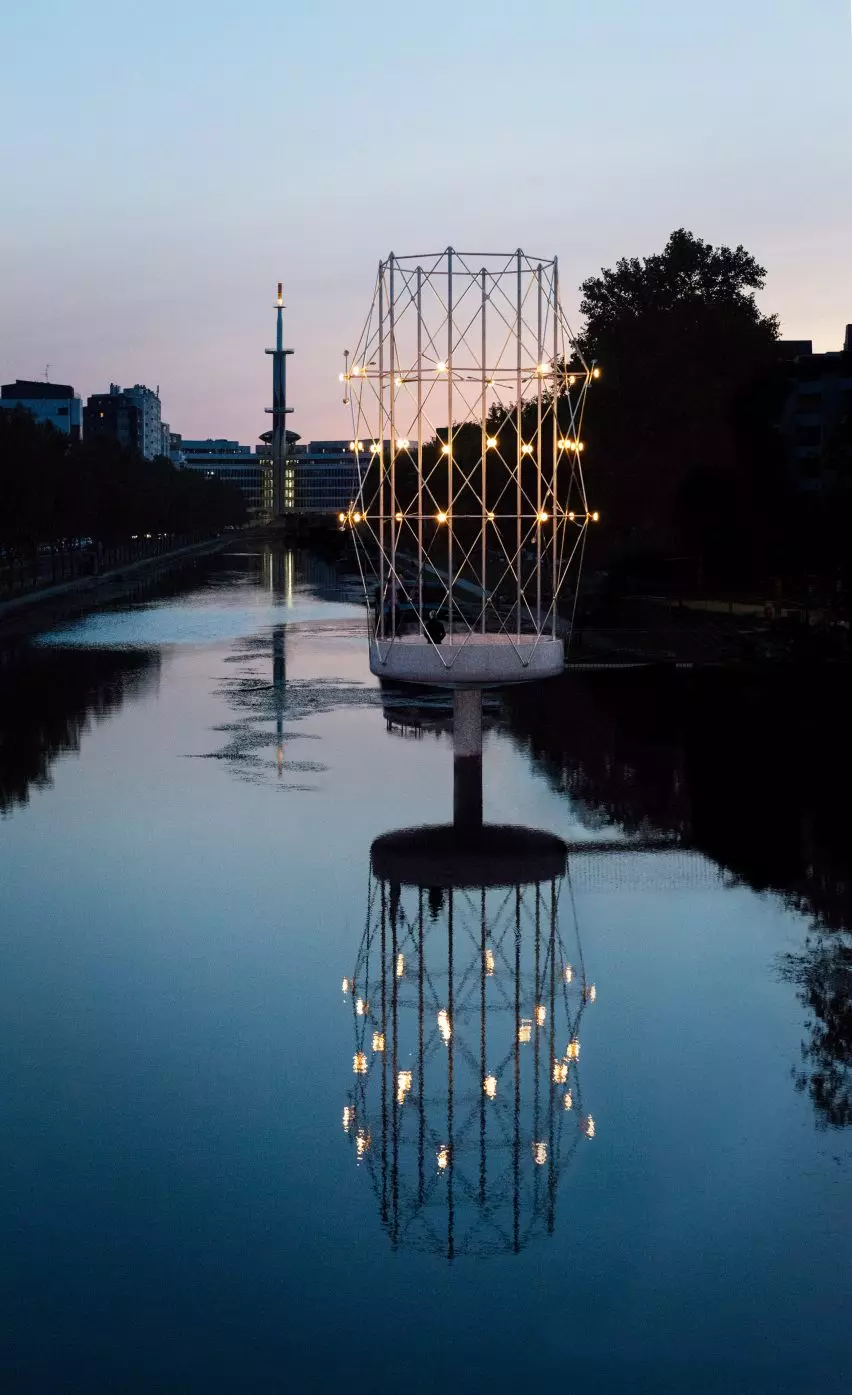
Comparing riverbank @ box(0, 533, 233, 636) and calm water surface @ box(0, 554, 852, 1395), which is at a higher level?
riverbank @ box(0, 533, 233, 636)

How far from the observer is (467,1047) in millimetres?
14633

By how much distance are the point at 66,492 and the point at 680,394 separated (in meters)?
38.4

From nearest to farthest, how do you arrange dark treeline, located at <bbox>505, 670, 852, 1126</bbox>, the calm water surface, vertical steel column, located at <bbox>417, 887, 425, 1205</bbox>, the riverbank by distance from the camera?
1. the calm water surface
2. vertical steel column, located at <bbox>417, 887, 425, 1205</bbox>
3. dark treeline, located at <bbox>505, 670, 852, 1126</bbox>
4. the riverbank

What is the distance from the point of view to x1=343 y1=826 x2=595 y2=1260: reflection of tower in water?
11578 millimetres

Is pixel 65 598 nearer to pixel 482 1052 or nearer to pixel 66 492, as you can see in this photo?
pixel 66 492

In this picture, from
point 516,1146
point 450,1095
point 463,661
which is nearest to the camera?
point 516,1146

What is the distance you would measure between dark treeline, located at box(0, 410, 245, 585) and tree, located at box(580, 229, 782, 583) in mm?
28946

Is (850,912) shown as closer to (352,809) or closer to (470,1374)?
(352,809)

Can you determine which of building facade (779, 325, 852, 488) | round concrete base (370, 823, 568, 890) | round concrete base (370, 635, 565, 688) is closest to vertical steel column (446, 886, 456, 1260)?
round concrete base (370, 823, 568, 890)

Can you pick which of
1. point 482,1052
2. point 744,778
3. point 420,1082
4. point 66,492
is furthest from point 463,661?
point 66,492

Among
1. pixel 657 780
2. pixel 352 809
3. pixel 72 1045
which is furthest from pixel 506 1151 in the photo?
pixel 657 780

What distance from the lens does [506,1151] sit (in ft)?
40.5

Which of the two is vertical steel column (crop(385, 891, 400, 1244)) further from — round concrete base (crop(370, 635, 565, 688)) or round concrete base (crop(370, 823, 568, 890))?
round concrete base (crop(370, 635, 565, 688))

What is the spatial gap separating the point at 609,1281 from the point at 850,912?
10057 mm
